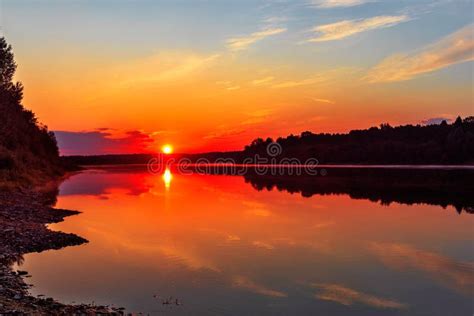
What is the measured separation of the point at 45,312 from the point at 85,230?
1409 cm

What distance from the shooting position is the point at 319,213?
3250 cm

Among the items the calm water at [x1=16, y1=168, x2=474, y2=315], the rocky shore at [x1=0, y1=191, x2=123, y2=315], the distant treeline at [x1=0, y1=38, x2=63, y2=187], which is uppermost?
the distant treeline at [x1=0, y1=38, x2=63, y2=187]

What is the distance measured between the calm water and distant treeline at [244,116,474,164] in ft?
369

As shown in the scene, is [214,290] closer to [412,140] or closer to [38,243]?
[38,243]

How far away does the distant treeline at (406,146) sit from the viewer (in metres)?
130

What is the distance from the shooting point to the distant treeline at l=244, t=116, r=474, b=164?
130 meters

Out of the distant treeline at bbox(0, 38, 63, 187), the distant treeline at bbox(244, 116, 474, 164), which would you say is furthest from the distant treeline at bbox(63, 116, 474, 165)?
the distant treeline at bbox(0, 38, 63, 187)

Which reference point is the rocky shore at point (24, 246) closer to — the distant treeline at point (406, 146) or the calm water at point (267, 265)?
the calm water at point (267, 265)

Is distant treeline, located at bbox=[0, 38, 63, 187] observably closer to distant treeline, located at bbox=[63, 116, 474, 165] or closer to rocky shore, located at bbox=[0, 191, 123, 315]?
rocky shore, located at bbox=[0, 191, 123, 315]

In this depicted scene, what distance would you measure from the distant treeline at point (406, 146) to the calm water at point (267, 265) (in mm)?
112332

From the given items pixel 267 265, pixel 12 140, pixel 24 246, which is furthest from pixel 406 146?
pixel 24 246

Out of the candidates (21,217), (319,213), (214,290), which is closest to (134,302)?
(214,290)

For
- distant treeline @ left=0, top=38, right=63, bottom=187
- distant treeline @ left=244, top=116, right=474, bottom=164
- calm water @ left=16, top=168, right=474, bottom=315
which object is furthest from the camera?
distant treeline @ left=244, top=116, right=474, bottom=164

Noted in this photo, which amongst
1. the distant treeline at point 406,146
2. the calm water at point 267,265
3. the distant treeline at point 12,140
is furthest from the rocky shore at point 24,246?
the distant treeline at point 406,146
